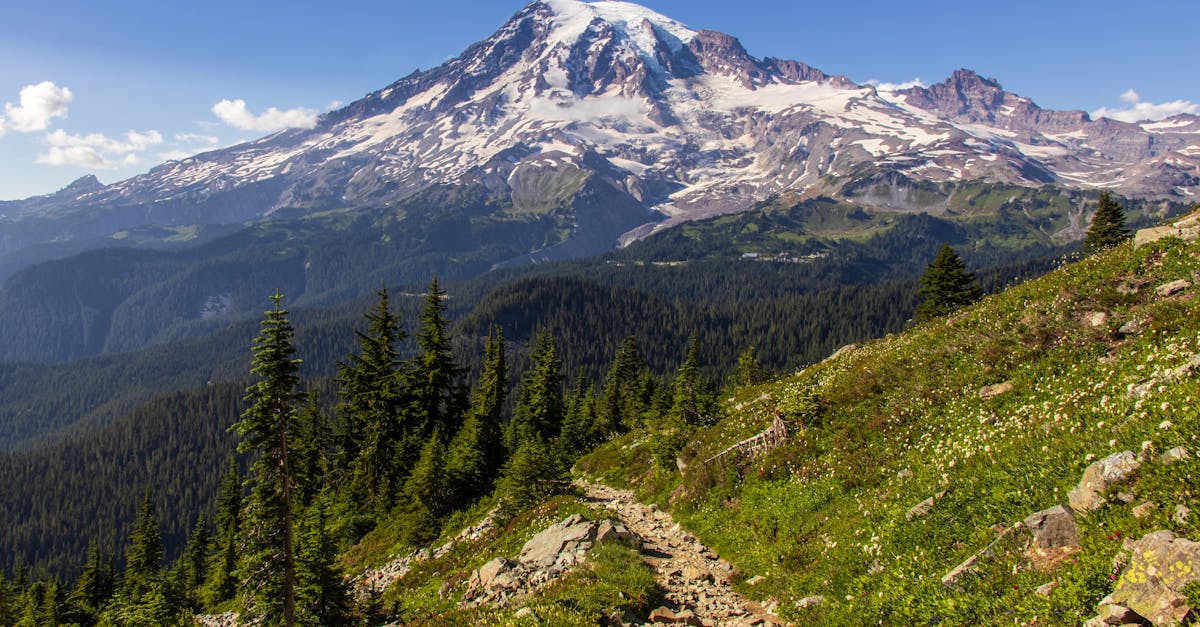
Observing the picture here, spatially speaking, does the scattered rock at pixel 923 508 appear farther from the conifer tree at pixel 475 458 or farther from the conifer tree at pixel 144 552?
the conifer tree at pixel 144 552

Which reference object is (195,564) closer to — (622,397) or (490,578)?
(622,397)

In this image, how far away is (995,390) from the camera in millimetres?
17359

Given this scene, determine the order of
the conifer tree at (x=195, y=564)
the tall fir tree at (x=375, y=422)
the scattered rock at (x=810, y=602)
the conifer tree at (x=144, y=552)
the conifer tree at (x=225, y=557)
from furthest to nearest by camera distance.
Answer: the conifer tree at (x=144, y=552) → the conifer tree at (x=195, y=564) → the conifer tree at (x=225, y=557) → the tall fir tree at (x=375, y=422) → the scattered rock at (x=810, y=602)

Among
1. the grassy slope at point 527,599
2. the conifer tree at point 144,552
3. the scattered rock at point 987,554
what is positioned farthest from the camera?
the conifer tree at point 144,552

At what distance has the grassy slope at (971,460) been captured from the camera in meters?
9.15

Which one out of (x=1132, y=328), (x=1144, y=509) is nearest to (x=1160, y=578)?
(x=1144, y=509)

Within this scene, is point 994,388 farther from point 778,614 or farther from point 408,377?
point 408,377

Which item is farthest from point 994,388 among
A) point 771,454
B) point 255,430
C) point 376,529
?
point 376,529

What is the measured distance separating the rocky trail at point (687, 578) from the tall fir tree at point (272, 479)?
41.5 ft

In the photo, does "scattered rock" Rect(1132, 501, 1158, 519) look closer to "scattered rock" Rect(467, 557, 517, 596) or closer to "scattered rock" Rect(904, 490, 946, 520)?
"scattered rock" Rect(904, 490, 946, 520)

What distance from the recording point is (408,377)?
155 feet

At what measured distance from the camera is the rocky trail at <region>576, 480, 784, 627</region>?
13992mm

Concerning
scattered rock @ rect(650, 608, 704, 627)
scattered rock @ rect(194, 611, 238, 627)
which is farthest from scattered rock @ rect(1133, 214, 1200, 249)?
scattered rock @ rect(194, 611, 238, 627)

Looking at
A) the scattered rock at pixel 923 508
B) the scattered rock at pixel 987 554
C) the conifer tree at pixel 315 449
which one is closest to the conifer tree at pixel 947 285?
the scattered rock at pixel 923 508
